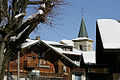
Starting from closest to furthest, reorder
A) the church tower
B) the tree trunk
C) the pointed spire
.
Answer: the tree trunk → the church tower → the pointed spire

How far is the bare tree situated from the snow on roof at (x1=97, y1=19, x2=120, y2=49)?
7.83 feet

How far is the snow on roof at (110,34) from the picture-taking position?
19.4 ft

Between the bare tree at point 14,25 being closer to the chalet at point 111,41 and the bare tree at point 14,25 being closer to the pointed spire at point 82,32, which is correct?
the chalet at point 111,41

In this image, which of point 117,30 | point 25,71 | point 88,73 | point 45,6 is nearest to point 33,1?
point 45,6

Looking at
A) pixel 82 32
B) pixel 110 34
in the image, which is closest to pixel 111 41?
pixel 110 34

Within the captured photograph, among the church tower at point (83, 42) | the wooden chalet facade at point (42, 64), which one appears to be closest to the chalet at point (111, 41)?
the wooden chalet facade at point (42, 64)

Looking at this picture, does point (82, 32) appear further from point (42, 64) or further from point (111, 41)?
point (111, 41)

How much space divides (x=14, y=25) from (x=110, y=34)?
344 centimetres

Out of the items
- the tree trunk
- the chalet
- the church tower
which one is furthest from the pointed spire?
the chalet

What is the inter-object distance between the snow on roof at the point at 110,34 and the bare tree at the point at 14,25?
239 cm

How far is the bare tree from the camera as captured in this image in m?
8.53

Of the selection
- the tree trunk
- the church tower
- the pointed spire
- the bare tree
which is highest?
the pointed spire

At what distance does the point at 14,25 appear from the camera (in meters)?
8.66

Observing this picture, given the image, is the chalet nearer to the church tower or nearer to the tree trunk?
the tree trunk
